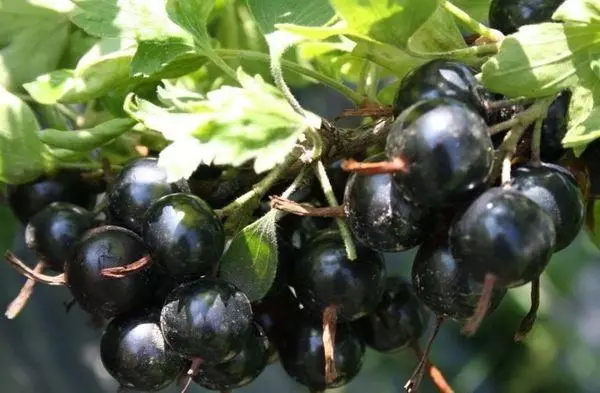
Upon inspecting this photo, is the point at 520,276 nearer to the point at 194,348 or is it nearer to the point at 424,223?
the point at 424,223

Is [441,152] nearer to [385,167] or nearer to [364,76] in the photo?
[385,167]

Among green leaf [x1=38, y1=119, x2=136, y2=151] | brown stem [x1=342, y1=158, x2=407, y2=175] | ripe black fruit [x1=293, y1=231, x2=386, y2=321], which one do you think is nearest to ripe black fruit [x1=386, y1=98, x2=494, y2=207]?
brown stem [x1=342, y1=158, x2=407, y2=175]

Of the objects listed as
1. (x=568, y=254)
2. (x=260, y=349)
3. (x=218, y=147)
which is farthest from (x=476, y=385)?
(x=218, y=147)

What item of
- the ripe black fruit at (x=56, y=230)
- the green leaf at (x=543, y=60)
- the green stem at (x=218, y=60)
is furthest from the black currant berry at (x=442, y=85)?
the ripe black fruit at (x=56, y=230)

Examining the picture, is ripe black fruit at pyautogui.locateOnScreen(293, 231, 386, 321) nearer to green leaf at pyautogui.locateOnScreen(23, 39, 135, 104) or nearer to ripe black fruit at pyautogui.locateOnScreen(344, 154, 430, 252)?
ripe black fruit at pyautogui.locateOnScreen(344, 154, 430, 252)

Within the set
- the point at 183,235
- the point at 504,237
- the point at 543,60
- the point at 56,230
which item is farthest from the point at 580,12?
the point at 56,230
